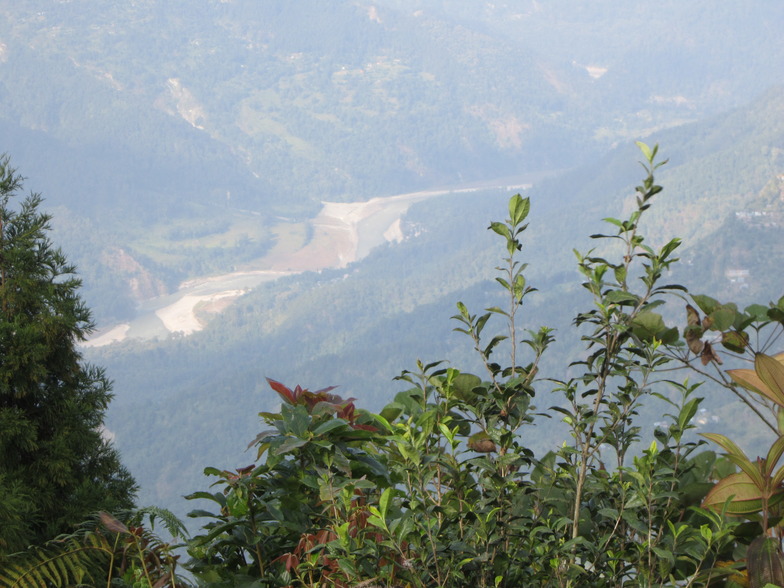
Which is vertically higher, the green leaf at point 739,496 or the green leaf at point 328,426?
the green leaf at point 328,426

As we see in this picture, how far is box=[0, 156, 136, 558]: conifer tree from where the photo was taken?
202cm

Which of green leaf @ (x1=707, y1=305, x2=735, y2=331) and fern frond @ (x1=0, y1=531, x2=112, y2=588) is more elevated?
green leaf @ (x1=707, y1=305, x2=735, y2=331)

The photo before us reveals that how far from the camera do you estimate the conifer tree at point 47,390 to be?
2.02 meters

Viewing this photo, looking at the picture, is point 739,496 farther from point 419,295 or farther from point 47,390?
point 419,295

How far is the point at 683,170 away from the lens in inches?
2584

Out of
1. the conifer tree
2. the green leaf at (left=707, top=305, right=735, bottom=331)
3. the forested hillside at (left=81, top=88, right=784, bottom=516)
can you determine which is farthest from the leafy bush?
the forested hillside at (left=81, top=88, right=784, bottom=516)

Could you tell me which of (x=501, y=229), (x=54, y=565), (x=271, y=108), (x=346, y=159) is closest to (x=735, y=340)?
(x=501, y=229)

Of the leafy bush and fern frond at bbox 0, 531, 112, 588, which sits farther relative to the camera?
fern frond at bbox 0, 531, 112, 588

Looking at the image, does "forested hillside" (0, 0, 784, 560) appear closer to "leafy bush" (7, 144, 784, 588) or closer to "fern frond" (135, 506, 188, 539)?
"leafy bush" (7, 144, 784, 588)

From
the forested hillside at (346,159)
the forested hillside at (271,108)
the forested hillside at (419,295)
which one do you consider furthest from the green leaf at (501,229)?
the forested hillside at (271,108)

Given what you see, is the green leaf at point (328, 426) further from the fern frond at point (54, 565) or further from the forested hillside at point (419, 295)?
the forested hillside at point (419, 295)

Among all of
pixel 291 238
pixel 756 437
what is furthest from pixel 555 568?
pixel 291 238

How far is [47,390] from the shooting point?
218cm

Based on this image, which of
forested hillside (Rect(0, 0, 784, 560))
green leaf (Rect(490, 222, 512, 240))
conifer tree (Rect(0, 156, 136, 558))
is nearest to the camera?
green leaf (Rect(490, 222, 512, 240))
